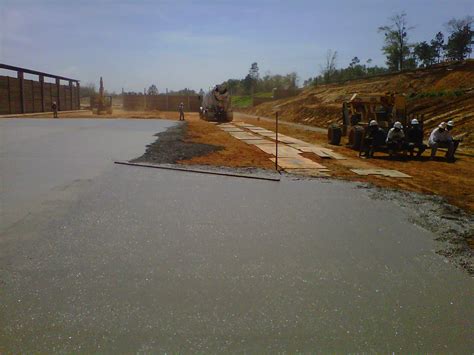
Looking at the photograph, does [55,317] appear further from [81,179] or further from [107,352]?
[81,179]

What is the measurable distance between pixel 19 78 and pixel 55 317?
44.4 meters

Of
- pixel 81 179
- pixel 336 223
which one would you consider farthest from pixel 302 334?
pixel 81 179

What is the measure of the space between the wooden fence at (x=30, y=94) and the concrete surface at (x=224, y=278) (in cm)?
3730

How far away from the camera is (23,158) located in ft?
39.0

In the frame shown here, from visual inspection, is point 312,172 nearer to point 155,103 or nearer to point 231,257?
point 231,257

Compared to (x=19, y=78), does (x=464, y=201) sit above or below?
below

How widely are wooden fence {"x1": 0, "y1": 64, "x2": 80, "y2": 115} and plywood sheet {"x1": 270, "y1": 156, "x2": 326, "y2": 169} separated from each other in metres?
34.7

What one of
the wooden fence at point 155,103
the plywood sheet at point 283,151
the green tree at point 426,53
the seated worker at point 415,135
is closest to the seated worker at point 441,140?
the seated worker at point 415,135

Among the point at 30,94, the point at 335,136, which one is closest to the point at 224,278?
the point at 335,136

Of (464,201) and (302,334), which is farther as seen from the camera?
(464,201)

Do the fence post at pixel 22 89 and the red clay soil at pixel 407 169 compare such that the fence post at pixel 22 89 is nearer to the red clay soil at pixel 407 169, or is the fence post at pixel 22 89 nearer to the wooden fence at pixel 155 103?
the wooden fence at pixel 155 103

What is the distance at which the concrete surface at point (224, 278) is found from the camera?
10.9 feet

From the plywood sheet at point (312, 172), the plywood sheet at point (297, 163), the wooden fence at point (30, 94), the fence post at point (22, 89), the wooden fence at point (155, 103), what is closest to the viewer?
the plywood sheet at point (312, 172)

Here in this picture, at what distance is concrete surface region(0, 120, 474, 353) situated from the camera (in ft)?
10.9
